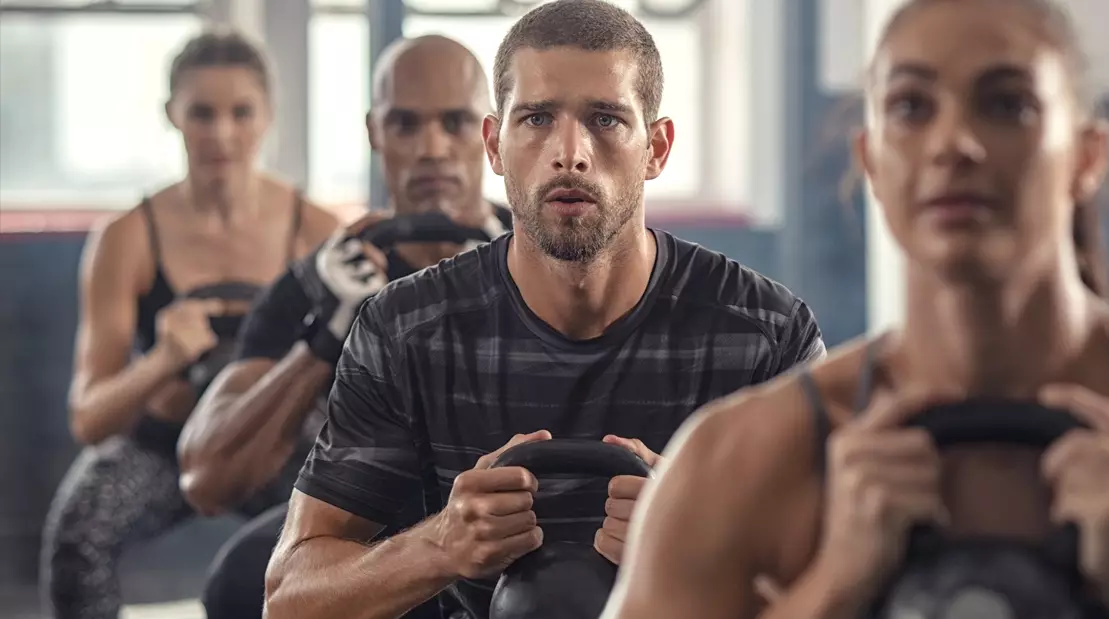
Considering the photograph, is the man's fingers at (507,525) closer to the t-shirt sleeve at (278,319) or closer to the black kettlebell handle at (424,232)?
the black kettlebell handle at (424,232)

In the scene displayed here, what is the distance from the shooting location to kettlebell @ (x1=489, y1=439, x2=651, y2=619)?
5.31 ft

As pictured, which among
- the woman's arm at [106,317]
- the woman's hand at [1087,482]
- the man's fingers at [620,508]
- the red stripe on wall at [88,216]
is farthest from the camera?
the red stripe on wall at [88,216]

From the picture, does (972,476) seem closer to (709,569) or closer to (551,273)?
(709,569)

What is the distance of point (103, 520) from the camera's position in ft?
11.8

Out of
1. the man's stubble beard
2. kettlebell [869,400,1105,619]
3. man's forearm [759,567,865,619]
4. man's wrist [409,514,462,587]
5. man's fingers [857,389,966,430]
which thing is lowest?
man's wrist [409,514,462,587]

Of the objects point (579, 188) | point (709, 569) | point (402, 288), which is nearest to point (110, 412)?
point (402, 288)

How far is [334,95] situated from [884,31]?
4143 millimetres

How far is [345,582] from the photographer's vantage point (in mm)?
1946

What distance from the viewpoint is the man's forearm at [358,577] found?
189 cm

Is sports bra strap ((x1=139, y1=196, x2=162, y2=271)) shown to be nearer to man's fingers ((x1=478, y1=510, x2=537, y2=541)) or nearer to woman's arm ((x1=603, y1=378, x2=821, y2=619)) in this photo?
man's fingers ((x1=478, y1=510, x2=537, y2=541))

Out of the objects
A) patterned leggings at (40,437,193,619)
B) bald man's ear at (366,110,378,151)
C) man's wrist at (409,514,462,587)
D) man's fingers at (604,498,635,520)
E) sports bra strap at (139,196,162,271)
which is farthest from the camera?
sports bra strap at (139,196,162,271)

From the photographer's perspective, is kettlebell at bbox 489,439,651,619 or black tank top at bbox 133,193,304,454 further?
black tank top at bbox 133,193,304,454

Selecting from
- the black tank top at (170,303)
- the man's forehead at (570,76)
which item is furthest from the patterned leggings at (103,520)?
the man's forehead at (570,76)

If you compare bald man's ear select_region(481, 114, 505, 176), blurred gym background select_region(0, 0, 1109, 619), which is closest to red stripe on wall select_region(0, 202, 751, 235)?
blurred gym background select_region(0, 0, 1109, 619)
